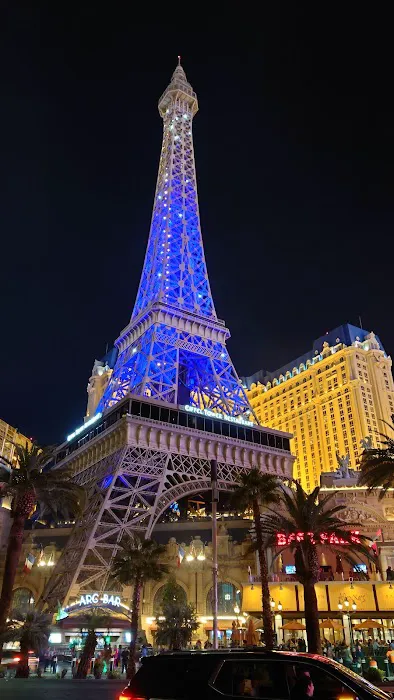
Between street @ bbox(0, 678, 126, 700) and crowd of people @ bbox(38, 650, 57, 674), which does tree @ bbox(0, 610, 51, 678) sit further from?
street @ bbox(0, 678, 126, 700)

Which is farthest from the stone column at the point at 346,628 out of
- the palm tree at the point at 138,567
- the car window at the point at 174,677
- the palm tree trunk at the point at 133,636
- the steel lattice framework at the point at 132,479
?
the car window at the point at 174,677

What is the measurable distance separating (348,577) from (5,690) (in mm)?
32820

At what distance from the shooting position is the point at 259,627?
4478 cm

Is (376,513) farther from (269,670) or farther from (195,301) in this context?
(269,670)

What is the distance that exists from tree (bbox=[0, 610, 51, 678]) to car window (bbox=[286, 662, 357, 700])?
2279 centimetres

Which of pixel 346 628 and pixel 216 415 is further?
pixel 216 415

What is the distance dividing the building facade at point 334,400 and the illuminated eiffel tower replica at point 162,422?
65099 millimetres

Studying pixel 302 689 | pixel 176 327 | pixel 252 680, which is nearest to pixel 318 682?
pixel 302 689

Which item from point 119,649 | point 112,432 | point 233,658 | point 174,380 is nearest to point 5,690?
point 233,658

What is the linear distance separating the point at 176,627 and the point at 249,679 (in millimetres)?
34284

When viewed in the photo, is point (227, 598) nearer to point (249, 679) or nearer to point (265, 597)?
point (265, 597)

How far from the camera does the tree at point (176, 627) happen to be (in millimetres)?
38281

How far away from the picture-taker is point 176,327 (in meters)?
66.3

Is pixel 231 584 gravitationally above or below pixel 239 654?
above
